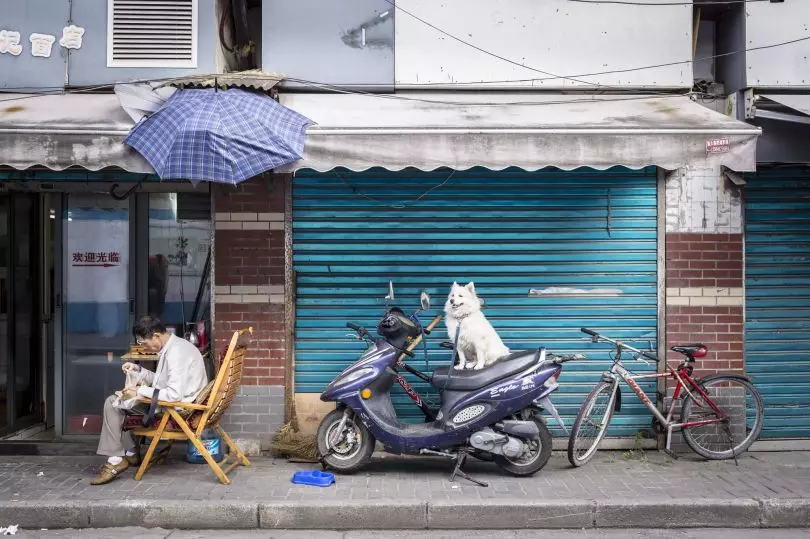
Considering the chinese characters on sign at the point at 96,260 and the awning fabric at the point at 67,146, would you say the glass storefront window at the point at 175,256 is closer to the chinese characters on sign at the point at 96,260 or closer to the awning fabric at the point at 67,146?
the chinese characters on sign at the point at 96,260

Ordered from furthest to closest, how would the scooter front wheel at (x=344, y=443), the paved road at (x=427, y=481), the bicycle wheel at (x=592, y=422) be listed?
the bicycle wheel at (x=592, y=422) < the scooter front wheel at (x=344, y=443) < the paved road at (x=427, y=481)

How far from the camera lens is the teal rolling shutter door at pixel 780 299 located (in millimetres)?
8008

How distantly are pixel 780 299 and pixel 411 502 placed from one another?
4.63 metres

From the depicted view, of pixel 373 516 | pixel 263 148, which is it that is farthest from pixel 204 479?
pixel 263 148

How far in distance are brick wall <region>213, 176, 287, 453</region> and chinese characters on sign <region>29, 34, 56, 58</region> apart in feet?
7.12

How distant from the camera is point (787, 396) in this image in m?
8.05

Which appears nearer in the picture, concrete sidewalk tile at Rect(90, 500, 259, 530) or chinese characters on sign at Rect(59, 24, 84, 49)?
concrete sidewalk tile at Rect(90, 500, 259, 530)

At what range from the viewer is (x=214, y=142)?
630 centimetres

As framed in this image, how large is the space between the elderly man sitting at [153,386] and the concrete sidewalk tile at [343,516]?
4.45 feet

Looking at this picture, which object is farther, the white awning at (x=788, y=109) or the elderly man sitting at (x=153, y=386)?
the white awning at (x=788, y=109)

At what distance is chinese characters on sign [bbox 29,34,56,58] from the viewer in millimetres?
7688

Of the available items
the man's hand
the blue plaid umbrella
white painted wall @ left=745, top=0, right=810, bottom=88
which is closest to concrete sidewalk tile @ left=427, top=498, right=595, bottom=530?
the man's hand

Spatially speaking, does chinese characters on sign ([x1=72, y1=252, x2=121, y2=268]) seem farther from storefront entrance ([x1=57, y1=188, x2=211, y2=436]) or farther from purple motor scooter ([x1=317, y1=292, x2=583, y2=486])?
purple motor scooter ([x1=317, y1=292, x2=583, y2=486])

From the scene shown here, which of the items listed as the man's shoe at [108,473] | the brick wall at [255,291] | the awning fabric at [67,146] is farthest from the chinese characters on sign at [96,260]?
the man's shoe at [108,473]
